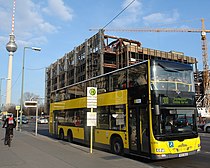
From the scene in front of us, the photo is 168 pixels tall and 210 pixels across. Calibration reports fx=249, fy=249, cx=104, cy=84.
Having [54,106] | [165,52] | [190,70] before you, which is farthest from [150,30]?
[190,70]

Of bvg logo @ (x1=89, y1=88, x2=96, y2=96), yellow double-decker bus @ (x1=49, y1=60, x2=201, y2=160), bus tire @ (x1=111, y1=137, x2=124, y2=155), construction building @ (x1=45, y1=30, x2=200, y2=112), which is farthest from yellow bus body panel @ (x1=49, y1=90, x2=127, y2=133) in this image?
construction building @ (x1=45, y1=30, x2=200, y2=112)

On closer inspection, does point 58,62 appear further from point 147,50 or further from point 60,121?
point 60,121

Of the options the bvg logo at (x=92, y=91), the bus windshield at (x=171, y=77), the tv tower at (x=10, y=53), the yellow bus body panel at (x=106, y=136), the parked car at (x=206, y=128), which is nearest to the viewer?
the bus windshield at (x=171, y=77)

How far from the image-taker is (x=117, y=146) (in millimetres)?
11273

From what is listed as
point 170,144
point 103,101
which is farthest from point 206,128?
point 170,144

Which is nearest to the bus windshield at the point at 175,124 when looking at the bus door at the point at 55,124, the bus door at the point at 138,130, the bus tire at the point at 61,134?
the bus door at the point at 138,130

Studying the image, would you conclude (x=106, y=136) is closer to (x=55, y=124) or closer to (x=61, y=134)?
(x=61, y=134)

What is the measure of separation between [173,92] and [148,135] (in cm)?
194

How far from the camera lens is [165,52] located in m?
62.0

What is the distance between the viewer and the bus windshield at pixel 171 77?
9.59 metres

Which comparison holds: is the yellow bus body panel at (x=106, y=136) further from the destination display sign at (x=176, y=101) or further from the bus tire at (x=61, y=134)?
the bus tire at (x=61, y=134)

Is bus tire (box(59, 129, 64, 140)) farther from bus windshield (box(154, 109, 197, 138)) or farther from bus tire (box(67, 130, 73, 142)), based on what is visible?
bus windshield (box(154, 109, 197, 138))

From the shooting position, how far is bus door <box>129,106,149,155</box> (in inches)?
372

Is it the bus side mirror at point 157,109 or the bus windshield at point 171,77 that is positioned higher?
the bus windshield at point 171,77
